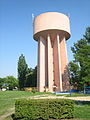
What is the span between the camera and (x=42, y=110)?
6535 mm

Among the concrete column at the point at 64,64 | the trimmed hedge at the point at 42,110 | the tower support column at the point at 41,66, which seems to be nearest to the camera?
the trimmed hedge at the point at 42,110

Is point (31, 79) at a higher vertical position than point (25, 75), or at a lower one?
lower

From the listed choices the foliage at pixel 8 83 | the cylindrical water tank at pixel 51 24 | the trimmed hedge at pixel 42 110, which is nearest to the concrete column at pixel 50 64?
the cylindrical water tank at pixel 51 24

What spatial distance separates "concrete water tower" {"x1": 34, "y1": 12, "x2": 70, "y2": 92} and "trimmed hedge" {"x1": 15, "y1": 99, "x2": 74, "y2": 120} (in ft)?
98.7

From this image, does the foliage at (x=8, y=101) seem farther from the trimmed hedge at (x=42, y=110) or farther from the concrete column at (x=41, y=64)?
the concrete column at (x=41, y=64)

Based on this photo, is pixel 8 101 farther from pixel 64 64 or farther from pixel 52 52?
pixel 52 52

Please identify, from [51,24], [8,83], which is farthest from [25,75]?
[8,83]

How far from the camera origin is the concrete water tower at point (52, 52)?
37.8 m

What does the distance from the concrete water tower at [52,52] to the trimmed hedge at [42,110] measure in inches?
1184

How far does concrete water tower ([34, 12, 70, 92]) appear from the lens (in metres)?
37.8

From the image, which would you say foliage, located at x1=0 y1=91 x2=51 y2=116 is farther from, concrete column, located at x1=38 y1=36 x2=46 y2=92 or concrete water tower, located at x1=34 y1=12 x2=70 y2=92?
concrete water tower, located at x1=34 y1=12 x2=70 y2=92

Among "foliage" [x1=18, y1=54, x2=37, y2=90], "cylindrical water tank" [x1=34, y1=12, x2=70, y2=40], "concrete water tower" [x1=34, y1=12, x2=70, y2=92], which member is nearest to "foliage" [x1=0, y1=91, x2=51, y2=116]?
"concrete water tower" [x1=34, y1=12, x2=70, y2=92]

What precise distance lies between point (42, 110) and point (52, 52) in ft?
118

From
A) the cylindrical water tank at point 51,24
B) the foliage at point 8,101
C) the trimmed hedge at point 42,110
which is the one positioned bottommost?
the foliage at point 8,101
